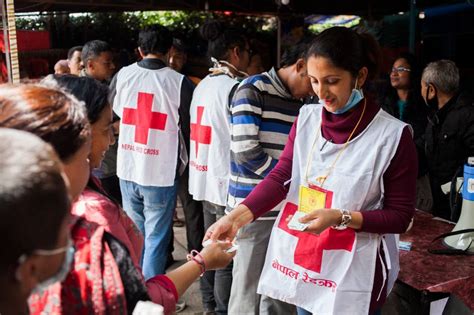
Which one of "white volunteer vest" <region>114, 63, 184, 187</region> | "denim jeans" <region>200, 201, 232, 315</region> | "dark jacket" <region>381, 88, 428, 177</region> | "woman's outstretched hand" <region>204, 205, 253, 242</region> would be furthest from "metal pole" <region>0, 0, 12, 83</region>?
"dark jacket" <region>381, 88, 428, 177</region>

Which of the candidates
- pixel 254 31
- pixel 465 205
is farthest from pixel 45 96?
pixel 254 31

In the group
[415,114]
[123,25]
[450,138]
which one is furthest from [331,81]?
[123,25]

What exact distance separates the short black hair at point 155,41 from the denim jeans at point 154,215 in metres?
0.84

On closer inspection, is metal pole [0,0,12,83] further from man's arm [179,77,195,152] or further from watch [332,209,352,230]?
watch [332,209,352,230]

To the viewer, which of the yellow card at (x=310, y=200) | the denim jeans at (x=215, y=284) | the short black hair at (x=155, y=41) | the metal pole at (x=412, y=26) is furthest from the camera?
the metal pole at (x=412, y=26)

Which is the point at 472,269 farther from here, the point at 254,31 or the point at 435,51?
the point at 254,31

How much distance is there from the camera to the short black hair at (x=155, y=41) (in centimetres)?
318

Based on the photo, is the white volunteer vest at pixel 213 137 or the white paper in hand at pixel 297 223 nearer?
the white paper in hand at pixel 297 223

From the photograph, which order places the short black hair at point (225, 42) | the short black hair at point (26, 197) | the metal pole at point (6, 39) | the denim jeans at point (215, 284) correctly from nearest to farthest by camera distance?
the short black hair at point (26, 197) < the metal pole at point (6, 39) < the denim jeans at point (215, 284) < the short black hair at point (225, 42)

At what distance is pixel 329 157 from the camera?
1.73m

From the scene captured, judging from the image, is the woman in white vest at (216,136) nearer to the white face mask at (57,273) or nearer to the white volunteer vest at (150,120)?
the white volunteer vest at (150,120)

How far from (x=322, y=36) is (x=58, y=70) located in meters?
3.85

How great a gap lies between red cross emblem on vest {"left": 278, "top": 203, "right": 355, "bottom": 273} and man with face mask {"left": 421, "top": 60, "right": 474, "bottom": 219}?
2.05m

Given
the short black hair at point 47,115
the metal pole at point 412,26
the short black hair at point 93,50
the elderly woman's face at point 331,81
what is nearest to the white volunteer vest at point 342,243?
the elderly woman's face at point 331,81
